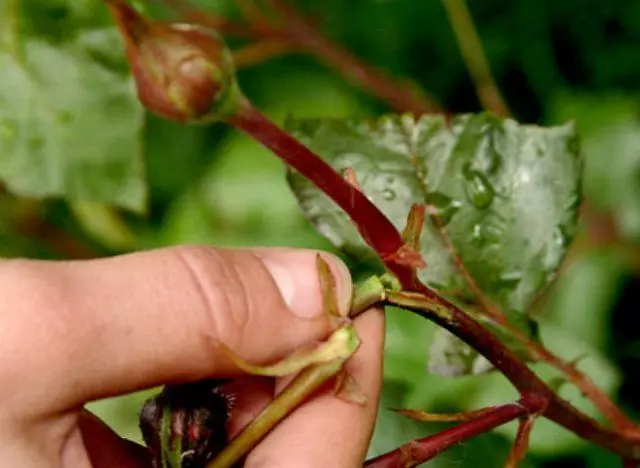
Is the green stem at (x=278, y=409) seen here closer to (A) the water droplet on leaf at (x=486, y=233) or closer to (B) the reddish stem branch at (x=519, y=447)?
(B) the reddish stem branch at (x=519, y=447)

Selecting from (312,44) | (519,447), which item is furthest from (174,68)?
(312,44)

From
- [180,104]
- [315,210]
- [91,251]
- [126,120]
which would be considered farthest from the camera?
[91,251]

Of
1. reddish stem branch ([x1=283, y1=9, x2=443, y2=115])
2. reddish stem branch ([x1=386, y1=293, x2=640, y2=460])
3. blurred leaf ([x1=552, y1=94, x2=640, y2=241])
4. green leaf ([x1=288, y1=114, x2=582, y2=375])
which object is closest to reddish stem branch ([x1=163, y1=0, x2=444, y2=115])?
reddish stem branch ([x1=283, y1=9, x2=443, y2=115])

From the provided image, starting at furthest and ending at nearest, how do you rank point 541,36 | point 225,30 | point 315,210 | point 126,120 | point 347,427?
point 541,36 < point 225,30 < point 126,120 < point 315,210 < point 347,427

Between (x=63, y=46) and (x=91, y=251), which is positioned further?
(x=91, y=251)

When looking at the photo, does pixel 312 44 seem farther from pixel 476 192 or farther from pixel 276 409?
pixel 276 409

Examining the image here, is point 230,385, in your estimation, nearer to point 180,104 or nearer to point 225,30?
point 180,104

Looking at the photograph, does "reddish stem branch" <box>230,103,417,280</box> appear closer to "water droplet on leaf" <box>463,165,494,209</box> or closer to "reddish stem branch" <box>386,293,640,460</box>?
"reddish stem branch" <box>386,293,640,460</box>

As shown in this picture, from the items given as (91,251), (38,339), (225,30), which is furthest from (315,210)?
(91,251)
